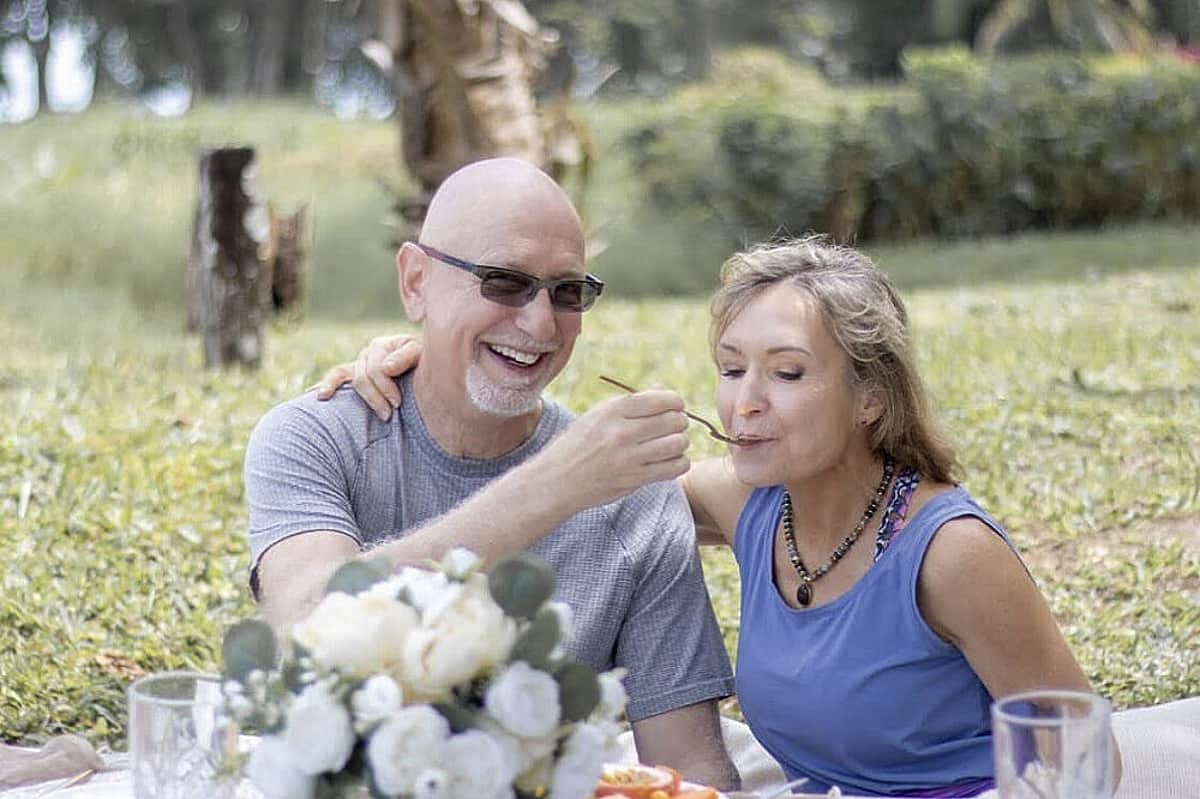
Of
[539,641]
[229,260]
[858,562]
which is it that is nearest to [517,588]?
[539,641]

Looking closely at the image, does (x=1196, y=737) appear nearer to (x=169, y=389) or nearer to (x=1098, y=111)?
(x=169, y=389)

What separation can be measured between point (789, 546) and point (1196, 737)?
3.81 ft

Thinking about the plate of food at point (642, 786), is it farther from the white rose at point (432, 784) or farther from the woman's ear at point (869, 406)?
the woman's ear at point (869, 406)

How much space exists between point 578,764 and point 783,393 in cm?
146

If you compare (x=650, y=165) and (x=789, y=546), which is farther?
(x=650, y=165)

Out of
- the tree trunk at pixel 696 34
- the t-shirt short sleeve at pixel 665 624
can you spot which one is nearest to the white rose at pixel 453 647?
the t-shirt short sleeve at pixel 665 624

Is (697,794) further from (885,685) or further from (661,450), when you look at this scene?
(885,685)

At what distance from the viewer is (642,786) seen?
2428 mm

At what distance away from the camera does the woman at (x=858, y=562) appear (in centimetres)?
320

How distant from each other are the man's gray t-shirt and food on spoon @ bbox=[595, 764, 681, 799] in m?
1.02

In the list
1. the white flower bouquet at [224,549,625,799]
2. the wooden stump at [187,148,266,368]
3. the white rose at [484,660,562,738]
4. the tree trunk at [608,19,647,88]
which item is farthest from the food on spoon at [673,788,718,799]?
the tree trunk at [608,19,647,88]

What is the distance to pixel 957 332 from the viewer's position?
9.39m

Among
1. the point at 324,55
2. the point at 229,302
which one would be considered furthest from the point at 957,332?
the point at 324,55

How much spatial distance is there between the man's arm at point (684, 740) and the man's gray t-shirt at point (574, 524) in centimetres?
3
